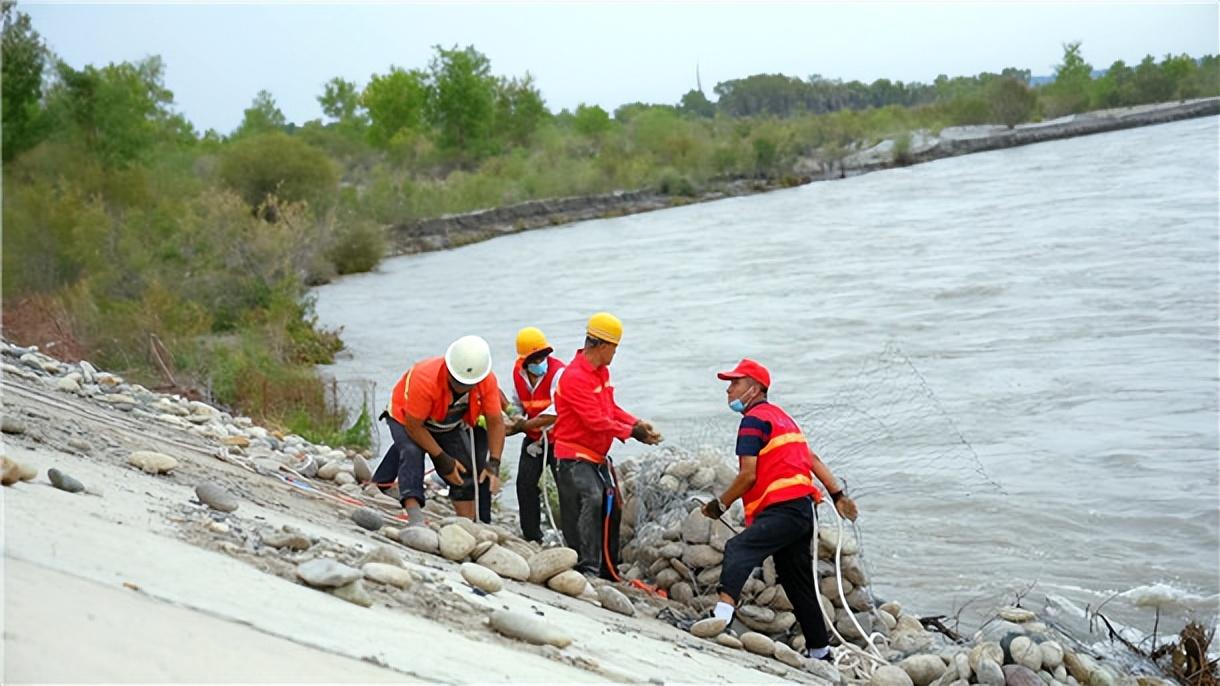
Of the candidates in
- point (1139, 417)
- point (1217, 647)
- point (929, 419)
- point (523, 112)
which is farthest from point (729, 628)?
point (523, 112)

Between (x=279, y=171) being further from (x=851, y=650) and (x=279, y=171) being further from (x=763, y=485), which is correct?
(x=851, y=650)

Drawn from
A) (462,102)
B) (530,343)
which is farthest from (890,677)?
(462,102)

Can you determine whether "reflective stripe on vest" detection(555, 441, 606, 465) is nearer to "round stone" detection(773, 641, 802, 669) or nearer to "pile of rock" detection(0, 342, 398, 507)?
"pile of rock" detection(0, 342, 398, 507)

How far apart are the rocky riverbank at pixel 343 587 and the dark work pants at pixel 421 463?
316 millimetres

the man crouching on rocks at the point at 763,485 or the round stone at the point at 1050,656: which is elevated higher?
the man crouching on rocks at the point at 763,485

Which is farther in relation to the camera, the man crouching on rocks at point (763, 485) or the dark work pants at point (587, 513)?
the dark work pants at point (587, 513)

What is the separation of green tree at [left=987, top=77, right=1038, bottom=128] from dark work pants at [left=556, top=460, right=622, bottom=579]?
2884 inches

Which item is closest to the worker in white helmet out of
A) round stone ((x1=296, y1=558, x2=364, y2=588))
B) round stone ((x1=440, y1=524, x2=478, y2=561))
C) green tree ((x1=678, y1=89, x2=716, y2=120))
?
round stone ((x1=440, y1=524, x2=478, y2=561))

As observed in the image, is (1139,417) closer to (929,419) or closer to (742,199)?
(929,419)

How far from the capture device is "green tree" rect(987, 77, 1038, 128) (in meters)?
76.6

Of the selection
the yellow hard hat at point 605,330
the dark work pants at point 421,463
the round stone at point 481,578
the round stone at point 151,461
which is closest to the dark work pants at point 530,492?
the dark work pants at point 421,463

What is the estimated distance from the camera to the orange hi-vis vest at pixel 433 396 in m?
8.05

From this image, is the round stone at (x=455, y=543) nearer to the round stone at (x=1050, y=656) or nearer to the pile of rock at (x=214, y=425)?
the pile of rock at (x=214, y=425)

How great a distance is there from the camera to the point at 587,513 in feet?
27.8
